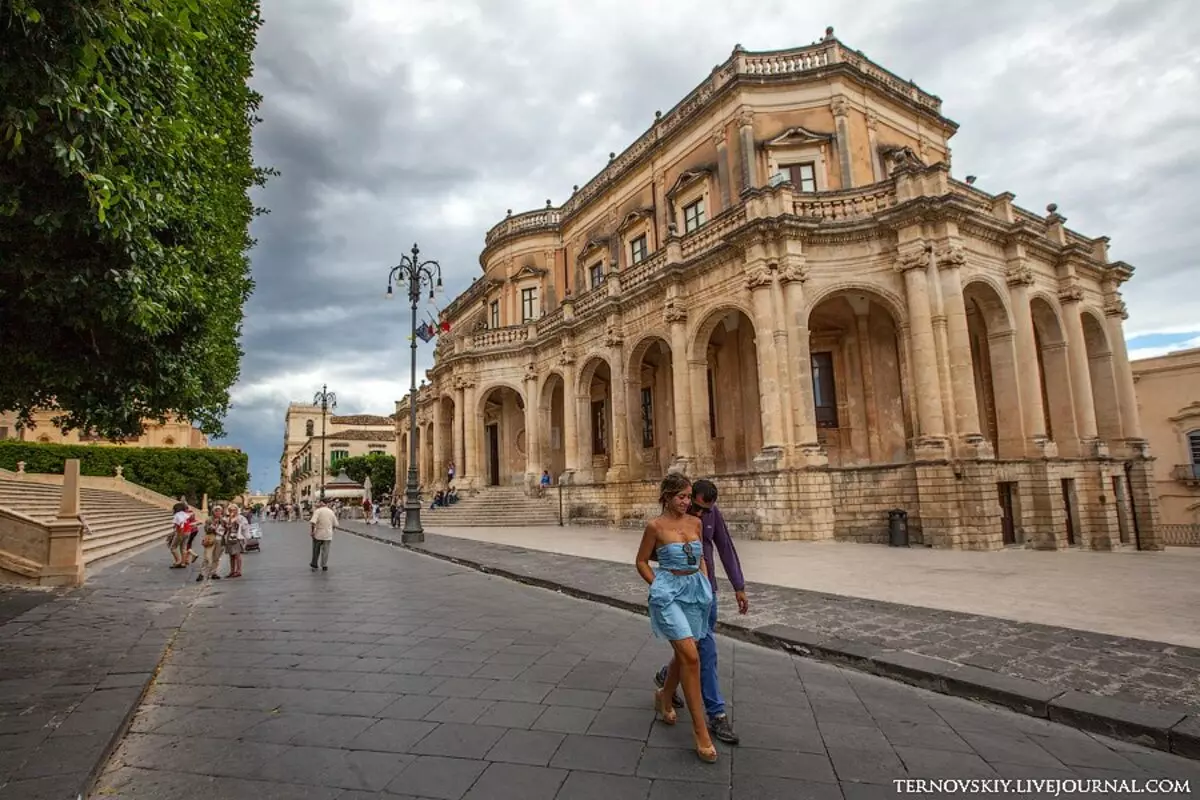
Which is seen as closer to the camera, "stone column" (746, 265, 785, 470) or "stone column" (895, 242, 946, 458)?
"stone column" (895, 242, 946, 458)

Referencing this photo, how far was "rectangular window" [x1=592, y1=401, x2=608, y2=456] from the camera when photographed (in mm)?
25972

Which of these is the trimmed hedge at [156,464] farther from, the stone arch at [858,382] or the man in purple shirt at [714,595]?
the man in purple shirt at [714,595]

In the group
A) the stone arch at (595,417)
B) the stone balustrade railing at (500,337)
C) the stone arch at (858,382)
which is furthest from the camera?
the stone balustrade railing at (500,337)

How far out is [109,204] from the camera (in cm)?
345

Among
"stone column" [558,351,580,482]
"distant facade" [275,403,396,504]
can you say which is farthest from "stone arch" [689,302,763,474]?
"distant facade" [275,403,396,504]

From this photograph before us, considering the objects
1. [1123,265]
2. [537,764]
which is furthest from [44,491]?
[1123,265]

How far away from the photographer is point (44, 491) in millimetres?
22234

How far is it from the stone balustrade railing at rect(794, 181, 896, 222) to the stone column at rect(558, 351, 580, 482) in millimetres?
11175

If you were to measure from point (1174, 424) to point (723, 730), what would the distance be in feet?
122

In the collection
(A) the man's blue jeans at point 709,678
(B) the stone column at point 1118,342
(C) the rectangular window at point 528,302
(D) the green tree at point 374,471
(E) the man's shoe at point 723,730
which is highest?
(C) the rectangular window at point 528,302

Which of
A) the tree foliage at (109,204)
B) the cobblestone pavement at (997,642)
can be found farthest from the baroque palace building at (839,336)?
the tree foliage at (109,204)

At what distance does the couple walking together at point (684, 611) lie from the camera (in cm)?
325

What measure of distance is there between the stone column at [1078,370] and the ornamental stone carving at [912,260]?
6703mm

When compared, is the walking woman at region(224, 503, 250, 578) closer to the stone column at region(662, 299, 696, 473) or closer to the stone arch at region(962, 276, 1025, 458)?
the stone column at region(662, 299, 696, 473)
